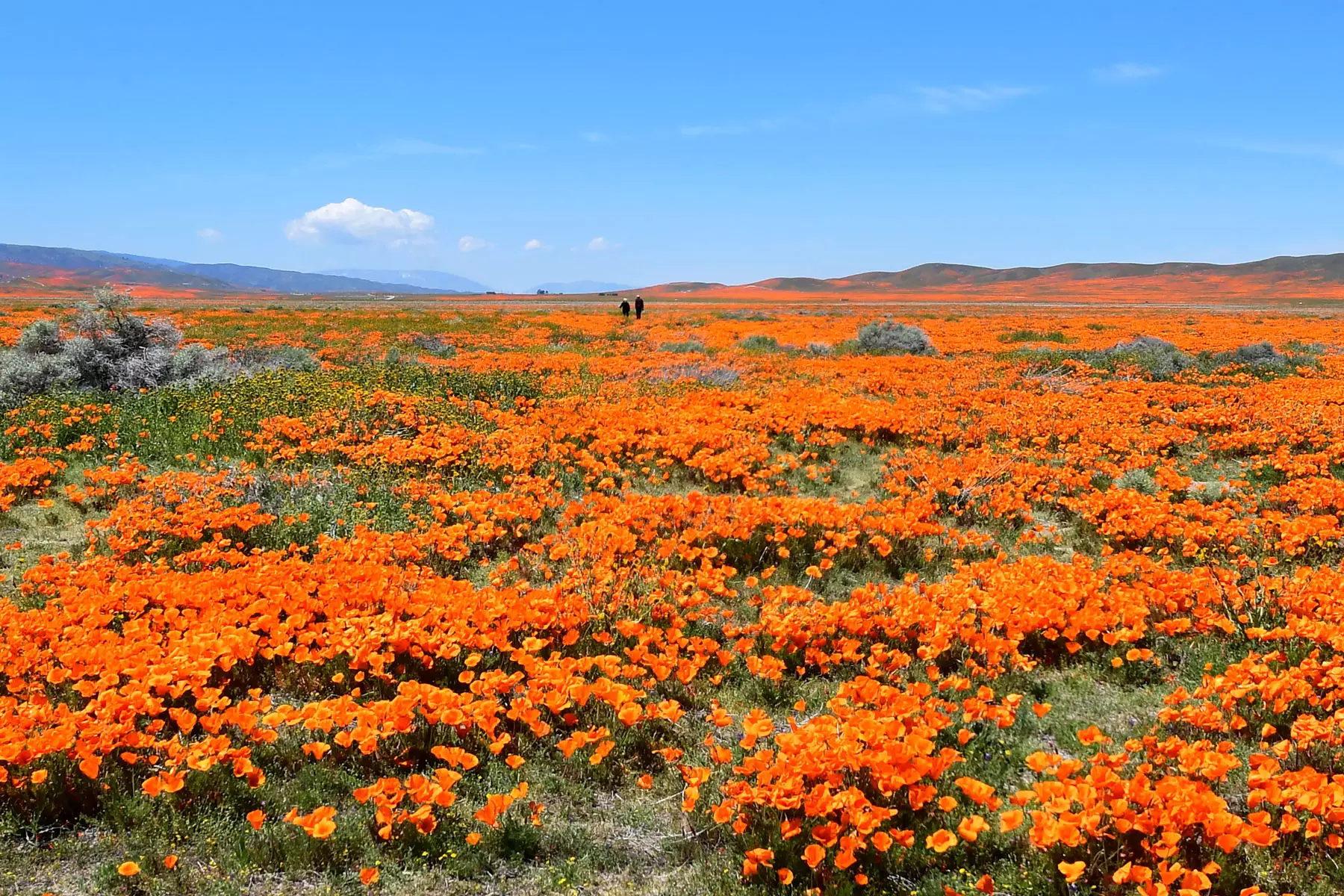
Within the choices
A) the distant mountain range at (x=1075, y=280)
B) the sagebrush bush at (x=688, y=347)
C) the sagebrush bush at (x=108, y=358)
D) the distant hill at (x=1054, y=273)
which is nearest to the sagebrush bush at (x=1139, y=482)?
the sagebrush bush at (x=688, y=347)

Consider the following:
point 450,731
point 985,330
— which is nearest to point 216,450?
point 450,731

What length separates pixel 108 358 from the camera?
14.6 m

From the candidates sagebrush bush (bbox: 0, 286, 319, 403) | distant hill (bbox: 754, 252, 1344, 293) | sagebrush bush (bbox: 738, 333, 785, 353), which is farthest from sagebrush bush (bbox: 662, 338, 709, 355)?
distant hill (bbox: 754, 252, 1344, 293)

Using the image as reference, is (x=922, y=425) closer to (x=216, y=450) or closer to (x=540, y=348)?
(x=216, y=450)

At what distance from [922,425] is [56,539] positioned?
11.3 m

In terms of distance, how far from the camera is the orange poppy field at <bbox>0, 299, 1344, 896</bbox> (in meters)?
3.30

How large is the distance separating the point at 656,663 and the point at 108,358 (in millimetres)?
15293

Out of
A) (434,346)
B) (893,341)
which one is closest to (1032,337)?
(893,341)

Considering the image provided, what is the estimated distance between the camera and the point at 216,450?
9.98 m

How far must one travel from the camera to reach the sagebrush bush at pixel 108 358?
13.4 m

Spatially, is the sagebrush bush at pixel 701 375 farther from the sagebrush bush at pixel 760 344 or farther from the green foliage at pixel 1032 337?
the green foliage at pixel 1032 337

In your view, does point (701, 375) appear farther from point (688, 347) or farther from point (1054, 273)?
point (1054, 273)

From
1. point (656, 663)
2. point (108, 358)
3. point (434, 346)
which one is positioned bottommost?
point (656, 663)

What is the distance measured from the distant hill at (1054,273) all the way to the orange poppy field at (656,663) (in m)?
147
